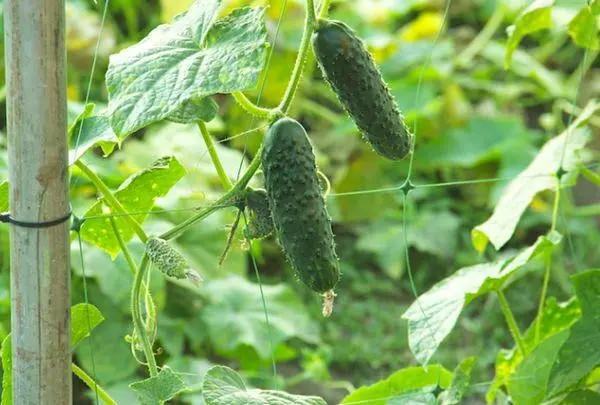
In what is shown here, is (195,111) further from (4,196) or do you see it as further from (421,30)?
(421,30)

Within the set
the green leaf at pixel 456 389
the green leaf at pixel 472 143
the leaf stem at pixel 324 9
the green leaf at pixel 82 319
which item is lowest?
the green leaf at pixel 456 389

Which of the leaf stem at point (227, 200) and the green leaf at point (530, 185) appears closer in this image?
the leaf stem at point (227, 200)

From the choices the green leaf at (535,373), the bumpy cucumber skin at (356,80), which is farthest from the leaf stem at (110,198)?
the green leaf at (535,373)

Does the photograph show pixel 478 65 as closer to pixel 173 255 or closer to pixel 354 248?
pixel 354 248

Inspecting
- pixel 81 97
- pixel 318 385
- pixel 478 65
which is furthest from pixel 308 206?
pixel 478 65

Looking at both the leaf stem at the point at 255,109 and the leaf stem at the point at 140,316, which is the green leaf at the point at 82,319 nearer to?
the leaf stem at the point at 140,316

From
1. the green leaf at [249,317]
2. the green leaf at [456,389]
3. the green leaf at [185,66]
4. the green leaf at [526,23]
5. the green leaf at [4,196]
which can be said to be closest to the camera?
the green leaf at [185,66]

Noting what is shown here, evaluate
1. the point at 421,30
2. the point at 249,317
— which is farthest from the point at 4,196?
the point at 421,30

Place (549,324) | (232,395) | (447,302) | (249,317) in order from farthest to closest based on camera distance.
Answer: (249,317)
(549,324)
(447,302)
(232,395)
